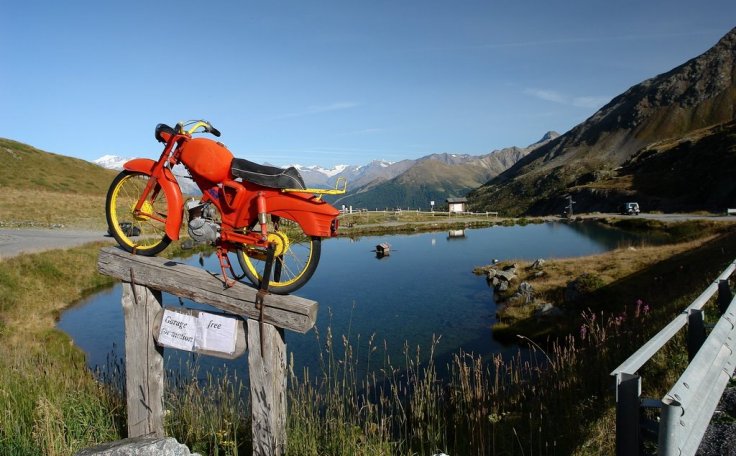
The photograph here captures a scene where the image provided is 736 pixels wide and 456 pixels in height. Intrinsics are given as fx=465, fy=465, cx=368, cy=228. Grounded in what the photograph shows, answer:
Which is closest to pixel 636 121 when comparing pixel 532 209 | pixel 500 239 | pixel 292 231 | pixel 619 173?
pixel 619 173

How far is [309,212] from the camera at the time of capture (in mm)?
4848

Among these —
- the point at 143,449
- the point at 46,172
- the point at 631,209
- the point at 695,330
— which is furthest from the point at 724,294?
the point at 46,172

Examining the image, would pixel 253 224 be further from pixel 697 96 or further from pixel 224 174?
pixel 697 96

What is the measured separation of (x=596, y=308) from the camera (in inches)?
770

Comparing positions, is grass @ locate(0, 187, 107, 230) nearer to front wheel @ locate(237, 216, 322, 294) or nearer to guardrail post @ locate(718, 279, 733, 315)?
front wheel @ locate(237, 216, 322, 294)

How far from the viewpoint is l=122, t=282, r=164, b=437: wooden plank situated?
5.09 metres

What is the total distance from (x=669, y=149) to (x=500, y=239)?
89969mm

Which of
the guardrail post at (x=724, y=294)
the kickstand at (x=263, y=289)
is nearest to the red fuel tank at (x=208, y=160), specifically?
the kickstand at (x=263, y=289)

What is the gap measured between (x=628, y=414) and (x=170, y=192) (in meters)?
4.90

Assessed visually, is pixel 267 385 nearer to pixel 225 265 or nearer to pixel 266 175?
pixel 225 265

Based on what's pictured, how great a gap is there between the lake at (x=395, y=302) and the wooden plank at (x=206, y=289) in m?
1.55

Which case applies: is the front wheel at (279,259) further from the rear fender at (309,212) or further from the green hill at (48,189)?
the green hill at (48,189)

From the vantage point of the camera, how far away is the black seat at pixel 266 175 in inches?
191

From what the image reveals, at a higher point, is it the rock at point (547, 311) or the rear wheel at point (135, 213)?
the rear wheel at point (135, 213)
